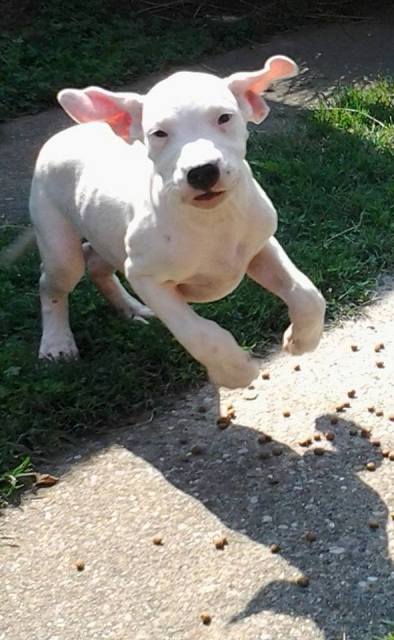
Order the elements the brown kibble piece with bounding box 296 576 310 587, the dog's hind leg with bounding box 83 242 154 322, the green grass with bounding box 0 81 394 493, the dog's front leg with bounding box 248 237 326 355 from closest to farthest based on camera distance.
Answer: the brown kibble piece with bounding box 296 576 310 587 < the dog's front leg with bounding box 248 237 326 355 < the green grass with bounding box 0 81 394 493 < the dog's hind leg with bounding box 83 242 154 322

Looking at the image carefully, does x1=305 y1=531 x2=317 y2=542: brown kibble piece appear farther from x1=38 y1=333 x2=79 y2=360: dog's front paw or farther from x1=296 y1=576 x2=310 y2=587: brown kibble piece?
x1=38 y1=333 x2=79 y2=360: dog's front paw

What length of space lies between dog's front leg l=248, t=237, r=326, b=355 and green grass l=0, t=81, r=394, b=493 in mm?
744

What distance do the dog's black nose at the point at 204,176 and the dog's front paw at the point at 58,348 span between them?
5.71 ft

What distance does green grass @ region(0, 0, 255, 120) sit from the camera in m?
8.94

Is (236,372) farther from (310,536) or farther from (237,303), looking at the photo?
(237,303)

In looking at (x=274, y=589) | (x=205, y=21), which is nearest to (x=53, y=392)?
(x=274, y=589)

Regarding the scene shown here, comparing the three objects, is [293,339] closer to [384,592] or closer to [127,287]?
[384,592]

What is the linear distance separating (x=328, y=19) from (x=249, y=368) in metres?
7.00

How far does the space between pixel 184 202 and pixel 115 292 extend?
5.83ft

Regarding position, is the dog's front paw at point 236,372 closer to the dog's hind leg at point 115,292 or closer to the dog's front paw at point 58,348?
the dog's front paw at point 58,348

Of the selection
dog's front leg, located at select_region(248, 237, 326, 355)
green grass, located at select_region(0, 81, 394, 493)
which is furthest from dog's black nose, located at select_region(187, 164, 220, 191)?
green grass, located at select_region(0, 81, 394, 493)

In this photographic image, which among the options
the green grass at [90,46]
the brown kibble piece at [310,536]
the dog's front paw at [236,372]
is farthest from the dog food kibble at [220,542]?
the green grass at [90,46]

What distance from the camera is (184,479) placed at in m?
4.35

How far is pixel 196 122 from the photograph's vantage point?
12.3 feet
